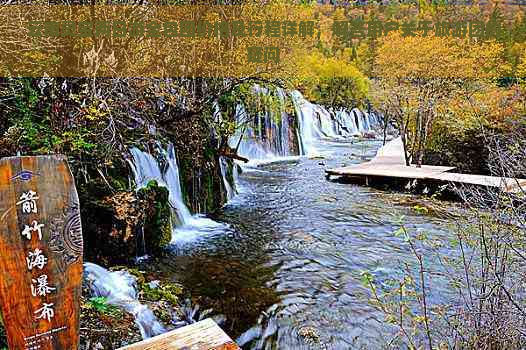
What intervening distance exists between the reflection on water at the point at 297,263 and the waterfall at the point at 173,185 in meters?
0.41

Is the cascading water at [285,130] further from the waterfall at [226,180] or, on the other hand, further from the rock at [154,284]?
the rock at [154,284]

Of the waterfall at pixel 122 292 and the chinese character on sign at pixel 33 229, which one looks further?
the waterfall at pixel 122 292

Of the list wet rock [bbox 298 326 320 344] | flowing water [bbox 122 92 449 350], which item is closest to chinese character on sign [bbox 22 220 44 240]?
flowing water [bbox 122 92 449 350]

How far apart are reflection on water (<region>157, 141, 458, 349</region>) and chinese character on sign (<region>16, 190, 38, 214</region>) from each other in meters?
3.13

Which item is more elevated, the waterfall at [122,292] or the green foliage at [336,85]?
the green foliage at [336,85]


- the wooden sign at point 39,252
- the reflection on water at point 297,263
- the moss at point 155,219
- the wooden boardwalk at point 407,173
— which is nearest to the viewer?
the wooden sign at point 39,252

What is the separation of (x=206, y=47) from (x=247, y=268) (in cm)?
496

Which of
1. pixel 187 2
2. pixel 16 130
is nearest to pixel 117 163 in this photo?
pixel 16 130

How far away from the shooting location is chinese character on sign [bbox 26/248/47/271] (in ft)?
6.35

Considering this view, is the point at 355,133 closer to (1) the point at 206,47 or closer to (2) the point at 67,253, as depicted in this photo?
(1) the point at 206,47

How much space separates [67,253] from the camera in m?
2.04

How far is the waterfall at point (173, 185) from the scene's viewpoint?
7.21 metres

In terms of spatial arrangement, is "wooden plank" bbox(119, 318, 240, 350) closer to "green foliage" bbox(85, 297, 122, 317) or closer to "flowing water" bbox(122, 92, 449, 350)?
"green foliage" bbox(85, 297, 122, 317)

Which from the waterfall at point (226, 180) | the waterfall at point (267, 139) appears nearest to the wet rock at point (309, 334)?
the waterfall at point (226, 180)
